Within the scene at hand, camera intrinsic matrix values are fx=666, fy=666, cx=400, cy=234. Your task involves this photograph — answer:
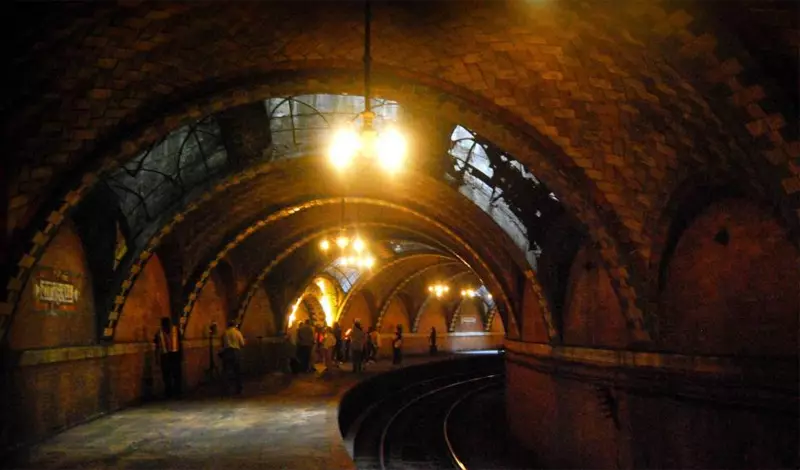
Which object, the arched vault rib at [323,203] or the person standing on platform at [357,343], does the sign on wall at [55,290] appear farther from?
the person standing on platform at [357,343]

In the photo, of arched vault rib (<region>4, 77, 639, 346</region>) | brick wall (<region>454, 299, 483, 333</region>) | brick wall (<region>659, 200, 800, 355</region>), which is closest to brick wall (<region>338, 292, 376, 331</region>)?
brick wall (<region>454, 299, 483, 333</region>)

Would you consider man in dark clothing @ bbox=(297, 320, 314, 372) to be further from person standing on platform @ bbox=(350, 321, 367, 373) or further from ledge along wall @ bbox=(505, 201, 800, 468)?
ledge along wall @ bbox=(505, 201, 800, 468)

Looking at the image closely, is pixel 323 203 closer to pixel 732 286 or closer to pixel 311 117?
pixel 311 117

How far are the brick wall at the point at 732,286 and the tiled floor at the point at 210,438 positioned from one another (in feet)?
13.8

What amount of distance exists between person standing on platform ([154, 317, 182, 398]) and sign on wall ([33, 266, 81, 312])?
119 inches

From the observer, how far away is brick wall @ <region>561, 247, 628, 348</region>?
9.46m

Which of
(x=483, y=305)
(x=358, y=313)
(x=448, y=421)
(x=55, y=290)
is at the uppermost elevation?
(x=483, y=305)

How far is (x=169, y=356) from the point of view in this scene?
45.9 feet

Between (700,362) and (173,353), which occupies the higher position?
(173,353)

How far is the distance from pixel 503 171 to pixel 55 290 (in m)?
7.46

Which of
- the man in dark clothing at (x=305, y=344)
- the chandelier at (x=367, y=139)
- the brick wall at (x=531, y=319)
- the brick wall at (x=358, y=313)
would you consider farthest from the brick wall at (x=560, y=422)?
the brick wall at (x=358, y=313)

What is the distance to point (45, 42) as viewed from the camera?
6.51 metres

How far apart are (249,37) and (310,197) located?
8.09 meters

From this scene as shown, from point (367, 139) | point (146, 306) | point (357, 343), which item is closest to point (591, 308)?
point (367, 139)
